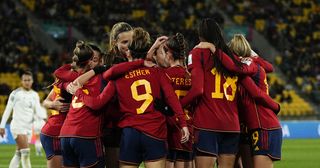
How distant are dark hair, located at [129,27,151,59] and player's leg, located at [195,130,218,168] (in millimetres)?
1153

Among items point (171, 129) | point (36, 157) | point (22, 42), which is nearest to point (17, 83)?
point (22, 42)

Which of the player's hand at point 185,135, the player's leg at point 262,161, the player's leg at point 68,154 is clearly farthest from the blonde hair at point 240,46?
the player's leg at point 68,154

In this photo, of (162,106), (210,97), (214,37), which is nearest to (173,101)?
(162,106)

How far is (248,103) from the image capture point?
902 centimetres

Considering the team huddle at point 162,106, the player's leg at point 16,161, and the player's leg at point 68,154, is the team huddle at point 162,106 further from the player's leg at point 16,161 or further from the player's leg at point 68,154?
the player's leg at point 16,161

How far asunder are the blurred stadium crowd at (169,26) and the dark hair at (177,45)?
20500mm

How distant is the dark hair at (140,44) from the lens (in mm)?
8258

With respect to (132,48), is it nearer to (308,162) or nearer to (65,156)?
(65,156)

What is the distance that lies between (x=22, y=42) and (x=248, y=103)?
24.8 m

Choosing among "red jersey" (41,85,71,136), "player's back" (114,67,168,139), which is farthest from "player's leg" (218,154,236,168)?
"red jersey" (41,85,71,136)

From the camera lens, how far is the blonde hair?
9273mm

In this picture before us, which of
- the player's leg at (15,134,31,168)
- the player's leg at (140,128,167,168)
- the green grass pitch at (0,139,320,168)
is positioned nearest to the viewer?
the player's leg at (140,128,167,168)

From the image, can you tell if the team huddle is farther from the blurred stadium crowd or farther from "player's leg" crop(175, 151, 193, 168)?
the blurred stadium crowd

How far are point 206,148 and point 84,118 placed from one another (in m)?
1.42
